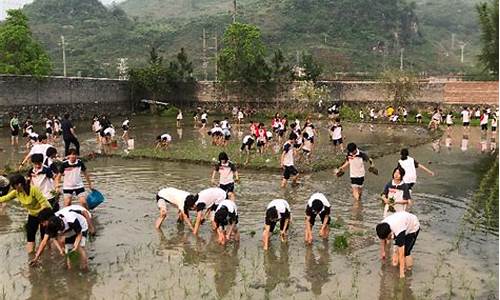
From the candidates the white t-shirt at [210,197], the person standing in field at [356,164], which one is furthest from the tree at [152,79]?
the white t-shirt at [210,197]

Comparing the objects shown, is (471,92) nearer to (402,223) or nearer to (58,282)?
(402,223)

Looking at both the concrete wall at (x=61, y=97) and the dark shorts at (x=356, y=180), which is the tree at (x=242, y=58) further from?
the dark shorts at (x=356, y=180)

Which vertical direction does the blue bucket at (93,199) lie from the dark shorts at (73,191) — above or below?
below

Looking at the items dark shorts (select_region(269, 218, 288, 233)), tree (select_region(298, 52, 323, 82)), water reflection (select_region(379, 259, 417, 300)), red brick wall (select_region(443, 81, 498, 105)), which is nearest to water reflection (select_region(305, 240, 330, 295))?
dark shorts (select_region(269, 218, 288, 233))

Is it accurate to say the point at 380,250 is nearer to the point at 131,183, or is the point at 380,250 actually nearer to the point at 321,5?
the point at 131,183

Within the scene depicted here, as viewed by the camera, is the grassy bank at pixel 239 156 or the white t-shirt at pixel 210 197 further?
the grassy bank at pixel 239 156

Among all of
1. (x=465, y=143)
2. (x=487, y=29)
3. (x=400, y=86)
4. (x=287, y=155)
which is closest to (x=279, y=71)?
(x=400, y=86)

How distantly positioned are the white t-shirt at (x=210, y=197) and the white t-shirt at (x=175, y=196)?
0.38 meters

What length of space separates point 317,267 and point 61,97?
3467 cm

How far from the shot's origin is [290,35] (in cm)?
9388

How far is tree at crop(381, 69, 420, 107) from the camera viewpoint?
4462cm

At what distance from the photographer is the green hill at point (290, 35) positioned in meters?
85.2

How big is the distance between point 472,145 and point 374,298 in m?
20.2

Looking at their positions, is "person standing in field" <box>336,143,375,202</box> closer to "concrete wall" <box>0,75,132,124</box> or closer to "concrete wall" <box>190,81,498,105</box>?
"concrete wall" <box>0,75,132,124</box>
